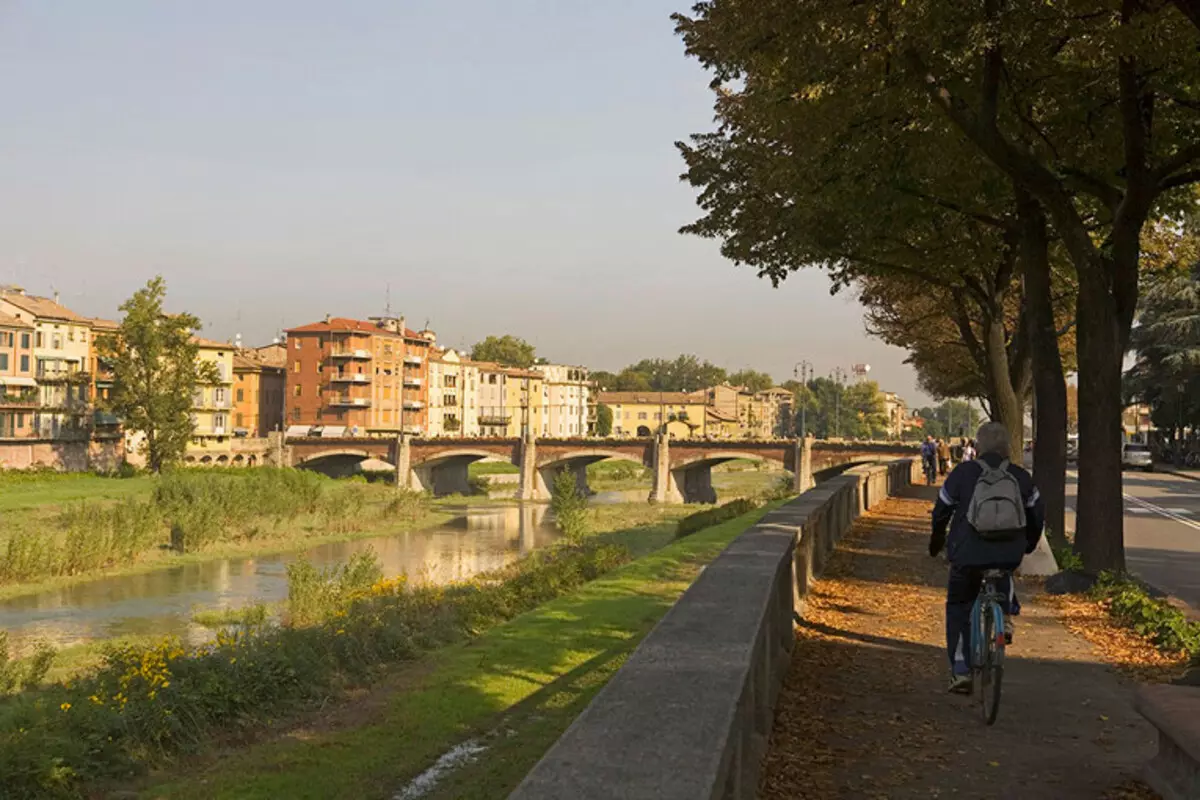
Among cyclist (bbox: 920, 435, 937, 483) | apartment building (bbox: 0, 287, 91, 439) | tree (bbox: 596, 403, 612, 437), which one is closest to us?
cyclist (bbox: 920, 435, 937, 483)

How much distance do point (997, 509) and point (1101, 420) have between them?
7.02m

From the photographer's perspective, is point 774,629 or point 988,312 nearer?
point 774,629

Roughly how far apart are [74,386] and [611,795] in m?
92.5

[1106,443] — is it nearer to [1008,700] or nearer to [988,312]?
[1008,700]

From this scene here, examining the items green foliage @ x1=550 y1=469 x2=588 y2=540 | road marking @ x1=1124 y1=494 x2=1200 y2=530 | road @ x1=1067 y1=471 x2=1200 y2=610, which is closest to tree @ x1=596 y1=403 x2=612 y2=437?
green foliage @ x1=550 y1=469 x2=588 y2=540

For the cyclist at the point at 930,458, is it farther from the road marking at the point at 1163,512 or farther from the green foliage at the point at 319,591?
the green foliage at the point at 319,591

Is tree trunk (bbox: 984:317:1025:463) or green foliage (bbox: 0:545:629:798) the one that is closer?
green foliage (bbox: 0:545:629:798)

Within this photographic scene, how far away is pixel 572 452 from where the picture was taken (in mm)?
88625

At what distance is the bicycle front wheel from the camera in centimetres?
711

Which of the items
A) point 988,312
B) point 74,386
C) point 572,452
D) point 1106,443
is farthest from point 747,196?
point 74,386

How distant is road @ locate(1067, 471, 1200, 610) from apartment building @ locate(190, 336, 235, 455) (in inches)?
2933

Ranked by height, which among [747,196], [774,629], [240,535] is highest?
[747,196]

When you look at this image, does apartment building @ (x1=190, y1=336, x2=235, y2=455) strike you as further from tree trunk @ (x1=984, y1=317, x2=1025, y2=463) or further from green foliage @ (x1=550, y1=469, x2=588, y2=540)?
tree trunk @ (x1=984, y1=317, x2=1025, y2=463)

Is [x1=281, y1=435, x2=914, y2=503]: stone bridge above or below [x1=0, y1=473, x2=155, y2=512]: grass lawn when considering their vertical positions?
above
